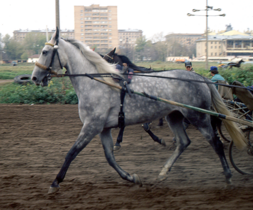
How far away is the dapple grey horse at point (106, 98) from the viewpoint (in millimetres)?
4094

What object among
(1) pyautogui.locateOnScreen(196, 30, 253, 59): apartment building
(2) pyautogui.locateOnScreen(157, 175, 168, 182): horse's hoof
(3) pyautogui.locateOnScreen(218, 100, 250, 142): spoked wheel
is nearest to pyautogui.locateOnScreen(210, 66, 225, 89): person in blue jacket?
(3) pyautogui.locateOnScreen(218, 100, 250, 142): spoked wheel

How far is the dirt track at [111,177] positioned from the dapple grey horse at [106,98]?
0.27 metres

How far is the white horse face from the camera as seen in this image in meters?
4.11

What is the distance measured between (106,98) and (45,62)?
97 centimetres

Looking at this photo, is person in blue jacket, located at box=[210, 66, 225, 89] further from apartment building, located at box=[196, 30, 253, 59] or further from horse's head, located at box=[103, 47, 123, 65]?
apartment building, located at box=[196, 30, 253, 59]

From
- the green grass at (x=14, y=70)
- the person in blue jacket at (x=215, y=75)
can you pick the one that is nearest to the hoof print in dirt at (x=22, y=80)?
the green grass at (x=14, y=70)

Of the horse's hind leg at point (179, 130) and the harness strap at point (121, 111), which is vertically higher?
the harness strap at point (121, 111)

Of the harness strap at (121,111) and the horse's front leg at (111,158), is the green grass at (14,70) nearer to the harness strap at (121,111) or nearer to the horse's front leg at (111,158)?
the horse's front leg at (111,158)

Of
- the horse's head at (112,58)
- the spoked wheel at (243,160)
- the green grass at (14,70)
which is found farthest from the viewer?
the green grass at (14,70)

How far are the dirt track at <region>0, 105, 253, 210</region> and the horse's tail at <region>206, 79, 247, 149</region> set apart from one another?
560 millimetres

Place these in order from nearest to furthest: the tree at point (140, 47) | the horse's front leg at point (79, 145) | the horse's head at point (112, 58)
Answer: the horse's front leg at point (79, 145)
the horse's head at point (112, 58)
the tree at point (140, 47)

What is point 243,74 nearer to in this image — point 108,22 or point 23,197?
point 23,197

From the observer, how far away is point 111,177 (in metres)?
4.66

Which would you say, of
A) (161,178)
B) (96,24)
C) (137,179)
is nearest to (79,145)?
(137,179)
